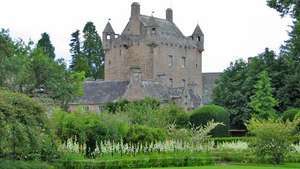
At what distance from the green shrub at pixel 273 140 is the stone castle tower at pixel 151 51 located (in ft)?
159

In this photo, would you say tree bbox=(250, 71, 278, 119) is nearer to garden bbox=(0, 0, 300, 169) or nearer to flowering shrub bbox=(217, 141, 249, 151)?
garden bbox=(0, 0, 300, 169)

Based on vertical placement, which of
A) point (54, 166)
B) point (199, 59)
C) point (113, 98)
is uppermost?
point (199, 59)

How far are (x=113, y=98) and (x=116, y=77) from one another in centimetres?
1248

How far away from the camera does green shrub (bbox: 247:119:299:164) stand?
2802cm

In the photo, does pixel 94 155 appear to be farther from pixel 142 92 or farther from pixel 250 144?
pixel 142 92

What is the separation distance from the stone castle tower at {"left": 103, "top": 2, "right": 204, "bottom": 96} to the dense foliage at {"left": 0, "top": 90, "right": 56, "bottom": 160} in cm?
5491

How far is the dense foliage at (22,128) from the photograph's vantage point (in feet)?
67.2

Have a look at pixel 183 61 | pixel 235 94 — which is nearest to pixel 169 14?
pixel 183 61

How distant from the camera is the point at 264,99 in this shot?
2055 inches

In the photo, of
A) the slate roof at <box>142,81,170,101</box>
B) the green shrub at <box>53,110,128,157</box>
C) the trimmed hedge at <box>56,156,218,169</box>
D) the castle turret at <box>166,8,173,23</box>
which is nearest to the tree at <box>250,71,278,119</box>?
the slate roof at <box>142,81,170,101</box>

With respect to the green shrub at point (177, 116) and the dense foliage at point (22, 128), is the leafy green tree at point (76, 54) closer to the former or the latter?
the green shrub at point (177, 116)

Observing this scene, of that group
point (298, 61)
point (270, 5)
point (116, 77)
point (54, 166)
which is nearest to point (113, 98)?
point (116, 77)

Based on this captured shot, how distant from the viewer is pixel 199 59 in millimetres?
85938

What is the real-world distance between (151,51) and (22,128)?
59.4 m
